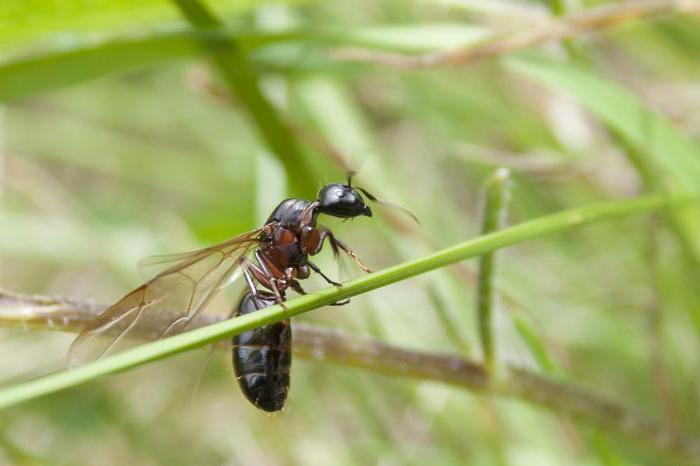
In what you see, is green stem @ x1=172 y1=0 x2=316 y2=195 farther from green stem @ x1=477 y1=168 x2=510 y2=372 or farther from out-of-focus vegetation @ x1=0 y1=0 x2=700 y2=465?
green stem @ x1=477 y1=168 x2=510 y2=372

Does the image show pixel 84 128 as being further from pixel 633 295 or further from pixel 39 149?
pixel 633 295

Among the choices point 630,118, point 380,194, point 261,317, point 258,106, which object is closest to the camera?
point 261,317

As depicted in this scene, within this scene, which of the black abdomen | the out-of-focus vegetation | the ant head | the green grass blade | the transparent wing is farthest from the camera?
the out-of-focus vegetation

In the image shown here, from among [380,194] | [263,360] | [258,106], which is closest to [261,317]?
[263,360]

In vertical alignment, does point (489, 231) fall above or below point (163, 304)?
below

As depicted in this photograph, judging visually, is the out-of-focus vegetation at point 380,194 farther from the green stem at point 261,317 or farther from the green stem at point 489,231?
the green stem at point 261,317

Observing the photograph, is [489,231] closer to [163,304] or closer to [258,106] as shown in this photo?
[163,304]

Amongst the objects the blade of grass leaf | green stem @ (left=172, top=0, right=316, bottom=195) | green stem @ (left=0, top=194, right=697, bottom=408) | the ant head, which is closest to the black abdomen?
the blade of grass leaf

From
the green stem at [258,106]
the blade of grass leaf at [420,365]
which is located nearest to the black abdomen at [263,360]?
the blade of grass leaf at [420,365]
